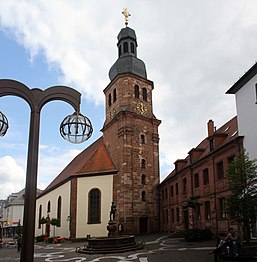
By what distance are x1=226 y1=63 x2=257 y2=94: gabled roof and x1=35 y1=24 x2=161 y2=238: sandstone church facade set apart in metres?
16.5

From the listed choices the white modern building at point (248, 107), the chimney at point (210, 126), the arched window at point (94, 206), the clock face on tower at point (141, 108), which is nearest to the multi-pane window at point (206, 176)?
the chimney at point (210, 126)

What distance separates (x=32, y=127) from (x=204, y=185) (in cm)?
2507

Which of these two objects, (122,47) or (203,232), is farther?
(122,47)

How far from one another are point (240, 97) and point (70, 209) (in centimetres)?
2193

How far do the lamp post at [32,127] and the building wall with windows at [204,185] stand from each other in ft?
53.9

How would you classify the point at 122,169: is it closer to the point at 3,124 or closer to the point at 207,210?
the point at 207,210

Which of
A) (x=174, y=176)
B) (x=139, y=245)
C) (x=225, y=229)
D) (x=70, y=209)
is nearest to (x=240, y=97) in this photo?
(x=225, y=229)

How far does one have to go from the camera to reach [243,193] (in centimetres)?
1573

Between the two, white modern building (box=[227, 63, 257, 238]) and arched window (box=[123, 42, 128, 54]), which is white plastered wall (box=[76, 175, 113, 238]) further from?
white modern building (box=[227, 63, 257, 238])

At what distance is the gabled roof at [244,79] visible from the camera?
20.5 metres

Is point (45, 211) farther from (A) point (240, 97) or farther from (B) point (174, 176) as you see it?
(A) point (240, 97)

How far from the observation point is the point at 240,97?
22.8 m

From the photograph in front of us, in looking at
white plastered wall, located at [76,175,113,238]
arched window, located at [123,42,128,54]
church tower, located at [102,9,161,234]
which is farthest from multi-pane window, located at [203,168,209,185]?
arched window, located at [123,42,128,54]

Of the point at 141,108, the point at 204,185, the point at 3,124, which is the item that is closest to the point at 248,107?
the point at 204,185
